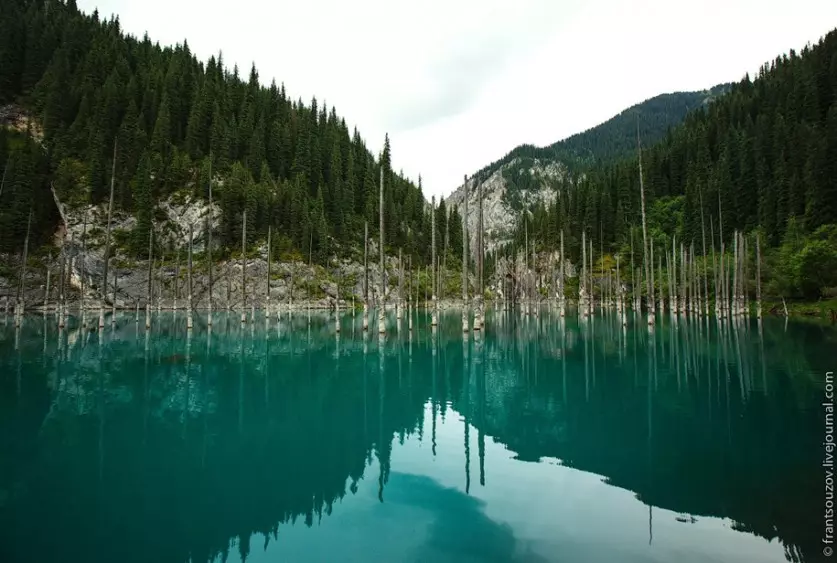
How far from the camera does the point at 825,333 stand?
31422mm

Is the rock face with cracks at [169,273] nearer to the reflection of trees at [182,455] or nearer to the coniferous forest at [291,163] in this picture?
the coniferous forest at [291,163]

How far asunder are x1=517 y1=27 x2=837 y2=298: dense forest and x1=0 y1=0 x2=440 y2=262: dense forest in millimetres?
46095

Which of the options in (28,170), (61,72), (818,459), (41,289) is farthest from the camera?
(61,72)

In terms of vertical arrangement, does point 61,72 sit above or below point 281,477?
above

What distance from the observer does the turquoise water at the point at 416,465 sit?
560cm

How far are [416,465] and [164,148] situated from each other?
9808 cm

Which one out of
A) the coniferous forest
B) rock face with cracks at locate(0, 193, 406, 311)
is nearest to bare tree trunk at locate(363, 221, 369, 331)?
rock face with cracks at locate(0, 193, 406, 311)

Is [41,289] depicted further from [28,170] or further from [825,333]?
[825,333]

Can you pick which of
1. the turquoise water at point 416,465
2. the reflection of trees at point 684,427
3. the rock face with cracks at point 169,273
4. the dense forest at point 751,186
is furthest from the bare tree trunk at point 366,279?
the dense forest at point 751,186

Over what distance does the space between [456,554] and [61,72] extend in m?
125

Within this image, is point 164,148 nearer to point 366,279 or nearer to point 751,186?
point 366,279

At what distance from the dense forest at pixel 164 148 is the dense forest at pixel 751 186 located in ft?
151

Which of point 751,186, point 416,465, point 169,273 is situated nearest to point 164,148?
point 169,273

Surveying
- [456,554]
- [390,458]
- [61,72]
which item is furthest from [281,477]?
[61,72]
